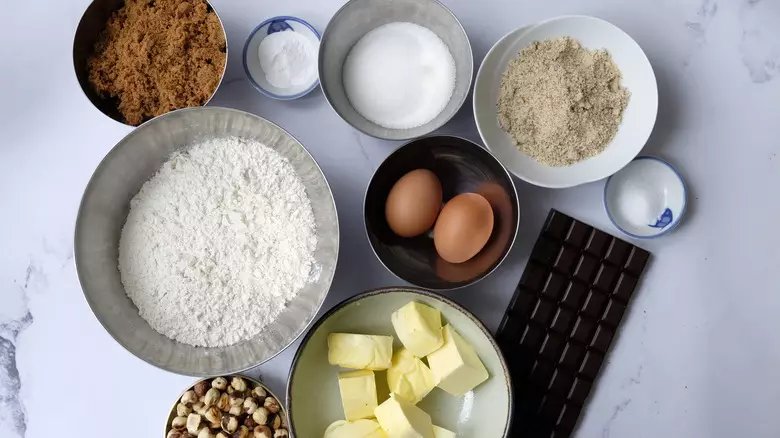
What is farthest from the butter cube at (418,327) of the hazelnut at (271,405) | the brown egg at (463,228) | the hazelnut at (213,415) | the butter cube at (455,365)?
the hazelnut at (213,415)

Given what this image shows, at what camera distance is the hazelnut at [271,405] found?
1.21 metres

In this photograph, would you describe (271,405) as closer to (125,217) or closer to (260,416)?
(260,416)

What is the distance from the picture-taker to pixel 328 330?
1194mm

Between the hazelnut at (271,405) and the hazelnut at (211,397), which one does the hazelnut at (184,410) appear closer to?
the hazelnut at (211,397)

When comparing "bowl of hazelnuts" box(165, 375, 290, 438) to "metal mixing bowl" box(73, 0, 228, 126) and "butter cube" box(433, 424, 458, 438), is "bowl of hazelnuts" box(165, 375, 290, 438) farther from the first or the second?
"metal mixing bowl" box(73, 0, 228, 126)

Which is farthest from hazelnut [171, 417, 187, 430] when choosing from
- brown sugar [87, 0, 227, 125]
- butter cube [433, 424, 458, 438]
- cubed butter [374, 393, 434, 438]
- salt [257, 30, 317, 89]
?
salt [257, 30, 317, 89]

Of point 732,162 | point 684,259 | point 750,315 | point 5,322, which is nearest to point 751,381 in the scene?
point 750,315

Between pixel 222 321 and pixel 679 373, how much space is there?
3.43ft

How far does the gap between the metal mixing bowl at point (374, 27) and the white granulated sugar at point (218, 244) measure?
194 millimetres

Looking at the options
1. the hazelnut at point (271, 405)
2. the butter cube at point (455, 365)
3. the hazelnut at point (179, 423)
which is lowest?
the hazelnut at point (179, 423)

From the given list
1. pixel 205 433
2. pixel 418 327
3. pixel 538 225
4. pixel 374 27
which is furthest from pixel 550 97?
pixel 205 433

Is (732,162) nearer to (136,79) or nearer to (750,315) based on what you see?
(750,315)

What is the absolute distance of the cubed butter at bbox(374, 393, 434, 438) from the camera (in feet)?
3.60

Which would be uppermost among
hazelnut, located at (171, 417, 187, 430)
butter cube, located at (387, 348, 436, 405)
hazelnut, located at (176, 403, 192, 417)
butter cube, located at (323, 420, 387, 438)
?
butter cube, located at (387, 348, 436, 405)
